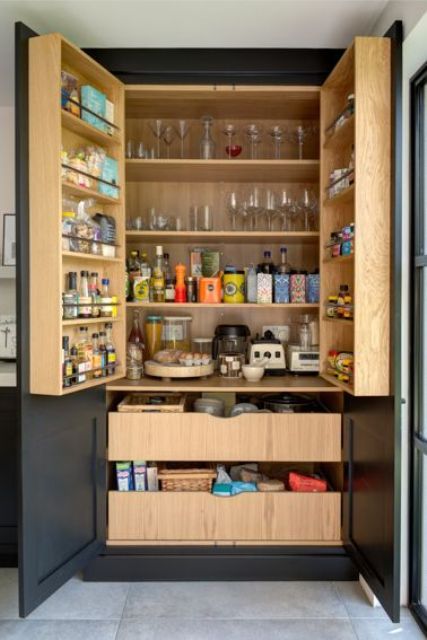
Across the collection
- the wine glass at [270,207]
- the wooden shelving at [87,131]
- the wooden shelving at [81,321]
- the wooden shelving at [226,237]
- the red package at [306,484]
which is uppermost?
the wooden shelving at [87,131]

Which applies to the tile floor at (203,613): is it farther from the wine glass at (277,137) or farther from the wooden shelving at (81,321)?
the wine glass at (277,137)

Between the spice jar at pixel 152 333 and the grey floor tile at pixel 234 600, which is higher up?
the spice jar at pixel 152 333

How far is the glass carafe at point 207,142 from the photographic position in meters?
2.47

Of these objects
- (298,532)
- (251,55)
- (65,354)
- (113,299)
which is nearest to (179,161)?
(251,55)

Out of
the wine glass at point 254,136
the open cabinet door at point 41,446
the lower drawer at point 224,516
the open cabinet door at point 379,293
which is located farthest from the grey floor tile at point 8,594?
the wine glass at point 254,136

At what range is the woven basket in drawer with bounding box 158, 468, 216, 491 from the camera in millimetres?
2277

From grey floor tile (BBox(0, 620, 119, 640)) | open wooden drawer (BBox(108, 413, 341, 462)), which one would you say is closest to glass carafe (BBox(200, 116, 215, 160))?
open wooden drawer (BBox(108, 413, 341, 462))

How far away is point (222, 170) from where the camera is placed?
2.48 metres

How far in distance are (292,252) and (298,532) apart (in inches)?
55.6

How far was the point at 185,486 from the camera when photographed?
89.9 inches

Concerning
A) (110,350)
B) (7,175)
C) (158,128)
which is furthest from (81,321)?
(7,175)

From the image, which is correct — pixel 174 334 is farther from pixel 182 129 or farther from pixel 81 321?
pixel 182 129

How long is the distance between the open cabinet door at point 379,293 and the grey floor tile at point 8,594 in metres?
1.45

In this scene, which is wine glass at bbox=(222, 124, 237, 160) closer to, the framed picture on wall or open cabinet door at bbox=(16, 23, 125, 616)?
open cabinet door at bbox=(16, 23, 125, 616)
